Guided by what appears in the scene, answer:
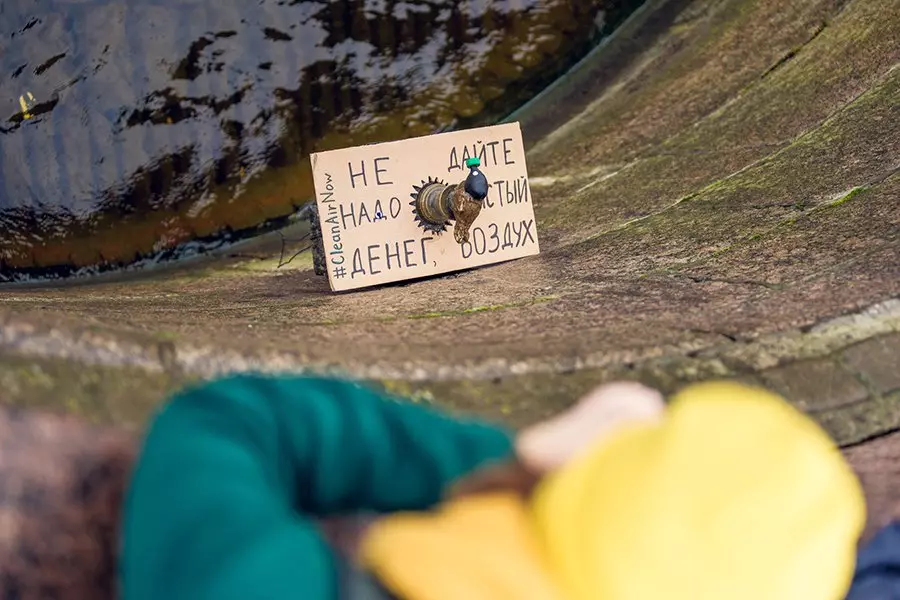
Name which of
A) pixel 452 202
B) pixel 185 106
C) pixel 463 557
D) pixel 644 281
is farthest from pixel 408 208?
pixel 463 557

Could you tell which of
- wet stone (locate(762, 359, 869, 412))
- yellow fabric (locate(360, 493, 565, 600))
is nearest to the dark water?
wet stone (locate(762, 359, 869, 412))

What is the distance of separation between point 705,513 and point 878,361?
0.39m

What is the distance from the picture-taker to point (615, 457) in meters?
0.44

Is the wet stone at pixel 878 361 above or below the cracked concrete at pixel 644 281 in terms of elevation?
below

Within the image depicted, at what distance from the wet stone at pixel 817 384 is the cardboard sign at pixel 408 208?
60cm

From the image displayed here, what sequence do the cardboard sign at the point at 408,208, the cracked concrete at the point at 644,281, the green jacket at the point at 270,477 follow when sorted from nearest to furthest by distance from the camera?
the green jacket at the point at 270,477 < the cracked concrete at the point at 644,281 < the cardboard sign at the point at 408,208

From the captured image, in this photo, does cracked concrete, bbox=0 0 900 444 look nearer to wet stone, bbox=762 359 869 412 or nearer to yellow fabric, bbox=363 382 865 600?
wet stone, bbox=762 359 869 412

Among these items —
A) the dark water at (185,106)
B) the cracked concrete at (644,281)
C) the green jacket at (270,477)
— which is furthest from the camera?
the dark water at (185,106)

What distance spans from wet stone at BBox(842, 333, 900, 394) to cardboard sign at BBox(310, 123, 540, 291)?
60 centimetres

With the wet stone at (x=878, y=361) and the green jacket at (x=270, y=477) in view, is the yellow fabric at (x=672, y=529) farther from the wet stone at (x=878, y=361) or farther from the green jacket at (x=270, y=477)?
the wet stone at (x=878, y=361)

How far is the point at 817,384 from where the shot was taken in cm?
69

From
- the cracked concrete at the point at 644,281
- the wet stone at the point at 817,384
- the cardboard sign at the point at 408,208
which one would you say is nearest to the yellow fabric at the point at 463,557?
the cracked concrete at the point at 644,281

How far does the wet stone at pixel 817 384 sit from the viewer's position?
68 cm

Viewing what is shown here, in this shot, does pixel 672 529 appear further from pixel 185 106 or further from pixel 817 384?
pixel 185 106
